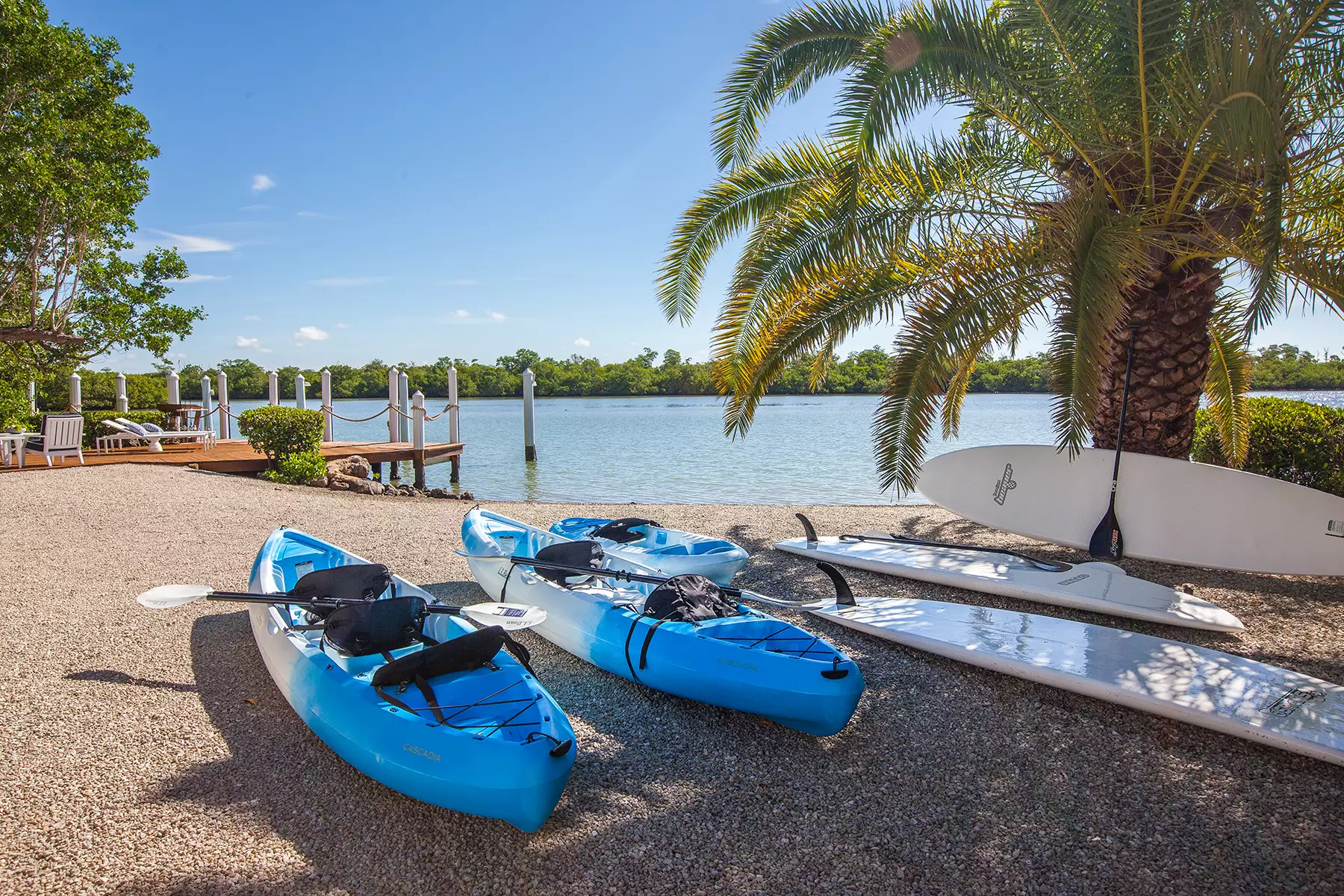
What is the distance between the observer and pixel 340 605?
12.8 feet

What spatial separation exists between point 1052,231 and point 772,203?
2.52m

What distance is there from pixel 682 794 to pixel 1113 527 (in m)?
5.36

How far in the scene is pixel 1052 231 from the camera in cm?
574

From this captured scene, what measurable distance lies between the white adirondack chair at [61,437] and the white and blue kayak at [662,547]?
31.5 feet

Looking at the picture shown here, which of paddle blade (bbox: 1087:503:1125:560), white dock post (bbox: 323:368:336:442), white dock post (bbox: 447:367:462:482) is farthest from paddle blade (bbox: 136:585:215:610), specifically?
white dock post (bbox: 323:368:336:442)

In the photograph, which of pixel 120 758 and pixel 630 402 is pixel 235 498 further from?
pixel 630 402

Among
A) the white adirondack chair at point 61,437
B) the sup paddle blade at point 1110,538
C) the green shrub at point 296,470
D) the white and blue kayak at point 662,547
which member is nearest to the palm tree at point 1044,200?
the sup paddle blade at point 1110,538

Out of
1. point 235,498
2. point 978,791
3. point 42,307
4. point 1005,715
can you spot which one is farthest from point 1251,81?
point 42,307

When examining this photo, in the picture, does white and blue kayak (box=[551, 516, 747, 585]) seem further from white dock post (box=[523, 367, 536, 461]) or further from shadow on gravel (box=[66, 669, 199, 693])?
white dock post (box=[523, 367, 536, 461])

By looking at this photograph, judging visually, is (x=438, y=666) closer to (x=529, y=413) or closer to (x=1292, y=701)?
(x=1292, y=701)

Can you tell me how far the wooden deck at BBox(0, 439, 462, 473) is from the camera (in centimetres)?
1194

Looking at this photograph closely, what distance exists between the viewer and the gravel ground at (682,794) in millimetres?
2566

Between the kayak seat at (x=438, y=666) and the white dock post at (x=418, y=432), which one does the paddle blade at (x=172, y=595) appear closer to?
the kayak seat at (x=438, y=666)

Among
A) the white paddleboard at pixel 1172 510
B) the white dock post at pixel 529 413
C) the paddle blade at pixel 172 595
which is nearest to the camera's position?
the paddle blade at pixel 172 595
